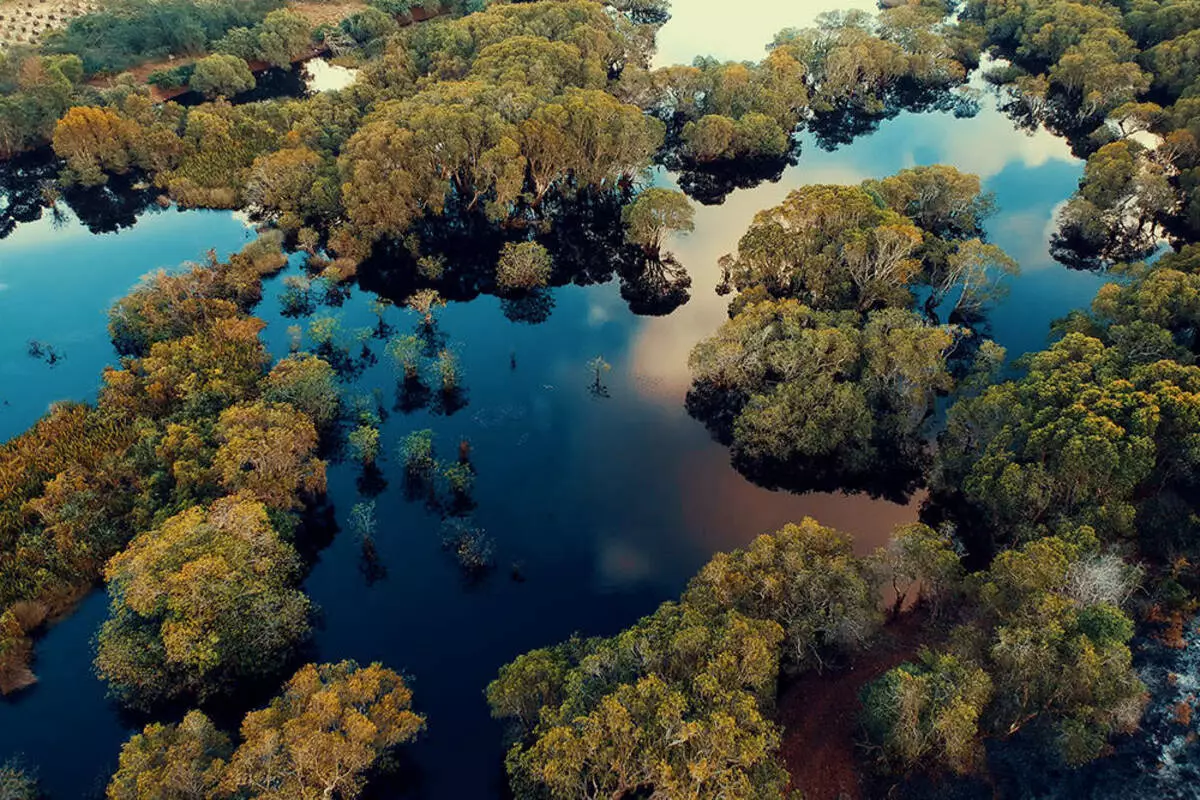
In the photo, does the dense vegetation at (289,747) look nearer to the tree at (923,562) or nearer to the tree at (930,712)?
the tree at (930,712)

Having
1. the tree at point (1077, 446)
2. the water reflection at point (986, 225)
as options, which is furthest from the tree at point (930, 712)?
the water reflection at point (986, 225)

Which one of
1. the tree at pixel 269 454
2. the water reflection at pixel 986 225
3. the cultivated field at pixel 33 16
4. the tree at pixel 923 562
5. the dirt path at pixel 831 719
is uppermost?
the cultivated field at pixel 33 16

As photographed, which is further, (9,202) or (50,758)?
(9,202)

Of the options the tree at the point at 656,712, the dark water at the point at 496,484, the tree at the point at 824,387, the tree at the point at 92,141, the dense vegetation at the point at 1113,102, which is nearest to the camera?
the tree at the point at 656,712

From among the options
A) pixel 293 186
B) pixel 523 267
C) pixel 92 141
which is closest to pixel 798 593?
pixel 523 267

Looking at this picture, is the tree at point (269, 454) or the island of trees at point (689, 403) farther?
the tree at point (269, 454)

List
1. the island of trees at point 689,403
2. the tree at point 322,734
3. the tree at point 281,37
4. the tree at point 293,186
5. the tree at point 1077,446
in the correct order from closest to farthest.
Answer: the tree at point 322,734 < the island of trees at point 689,403 < the tree at point 1077,446 < the tree at point 293,186 < the tree at point 281,37

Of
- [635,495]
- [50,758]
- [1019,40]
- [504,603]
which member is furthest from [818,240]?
[1019,40]

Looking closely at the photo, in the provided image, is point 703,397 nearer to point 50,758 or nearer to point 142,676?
point 142,676
